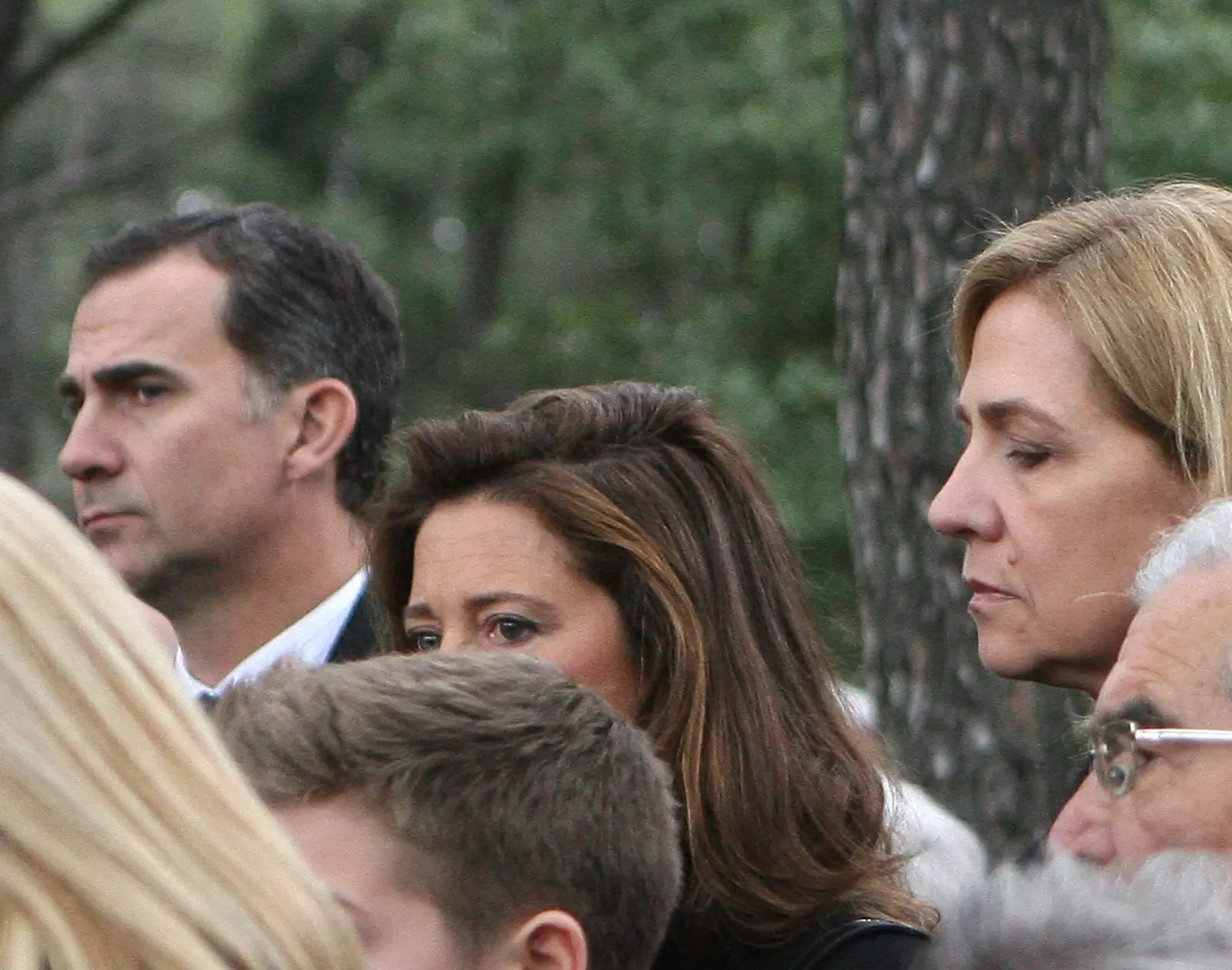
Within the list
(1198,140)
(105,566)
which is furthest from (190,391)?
(1198,140)

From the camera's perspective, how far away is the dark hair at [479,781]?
1.92 meters

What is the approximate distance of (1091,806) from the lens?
230cm

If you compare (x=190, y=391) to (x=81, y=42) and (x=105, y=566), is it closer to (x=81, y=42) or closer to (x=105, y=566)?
(x=105, y=566)

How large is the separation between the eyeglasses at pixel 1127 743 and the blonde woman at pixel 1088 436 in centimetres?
59

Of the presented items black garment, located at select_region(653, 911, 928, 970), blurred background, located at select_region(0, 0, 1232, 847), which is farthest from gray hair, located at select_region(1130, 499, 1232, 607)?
blurred background, located at select_region(0, 0, 1232, 847)

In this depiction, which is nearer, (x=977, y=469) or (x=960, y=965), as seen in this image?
(x=960, y=965)

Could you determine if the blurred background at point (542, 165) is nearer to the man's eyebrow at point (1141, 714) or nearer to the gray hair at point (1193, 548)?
the gray hair at point (1193, 548)

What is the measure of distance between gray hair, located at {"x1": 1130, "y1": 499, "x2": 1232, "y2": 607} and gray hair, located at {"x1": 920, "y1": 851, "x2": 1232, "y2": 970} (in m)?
0.66

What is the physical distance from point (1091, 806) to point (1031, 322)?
0.87 meters

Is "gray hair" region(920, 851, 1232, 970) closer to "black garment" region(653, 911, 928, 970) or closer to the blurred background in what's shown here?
"black garment" region(653, 911, 928, 970)

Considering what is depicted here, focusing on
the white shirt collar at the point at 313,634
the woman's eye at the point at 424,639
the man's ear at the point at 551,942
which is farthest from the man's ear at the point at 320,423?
the man's ear at the point at 551,942

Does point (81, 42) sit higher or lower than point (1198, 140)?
higher

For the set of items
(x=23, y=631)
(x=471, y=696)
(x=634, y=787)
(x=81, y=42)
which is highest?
(x=81, y=42)

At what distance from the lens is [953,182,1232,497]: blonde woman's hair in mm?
2805
